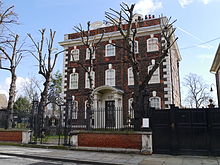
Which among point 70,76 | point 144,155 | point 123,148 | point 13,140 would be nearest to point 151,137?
point 144,155

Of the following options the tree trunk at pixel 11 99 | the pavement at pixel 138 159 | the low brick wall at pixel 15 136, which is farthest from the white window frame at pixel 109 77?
the pavement at pixel 138 159

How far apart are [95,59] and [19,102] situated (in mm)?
25633

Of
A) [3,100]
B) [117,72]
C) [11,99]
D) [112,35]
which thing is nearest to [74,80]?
[117,72]

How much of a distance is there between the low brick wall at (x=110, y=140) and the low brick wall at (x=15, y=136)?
4.13m

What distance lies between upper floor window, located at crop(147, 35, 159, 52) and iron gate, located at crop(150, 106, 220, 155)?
11490 mm

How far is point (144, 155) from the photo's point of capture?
9750 mm

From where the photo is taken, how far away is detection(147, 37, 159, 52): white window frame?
20625mm

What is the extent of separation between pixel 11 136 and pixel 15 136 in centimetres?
38

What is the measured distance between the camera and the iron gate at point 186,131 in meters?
9.58

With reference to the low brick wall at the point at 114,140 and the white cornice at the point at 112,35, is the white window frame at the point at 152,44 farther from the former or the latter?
the low brick wall at the point at 114,140

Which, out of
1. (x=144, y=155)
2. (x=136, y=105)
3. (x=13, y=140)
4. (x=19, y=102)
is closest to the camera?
(x=144, y=155)

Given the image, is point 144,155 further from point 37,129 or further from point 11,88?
point 11,88

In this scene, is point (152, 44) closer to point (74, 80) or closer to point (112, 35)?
point (112, 35)

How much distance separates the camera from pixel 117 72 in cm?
2159
